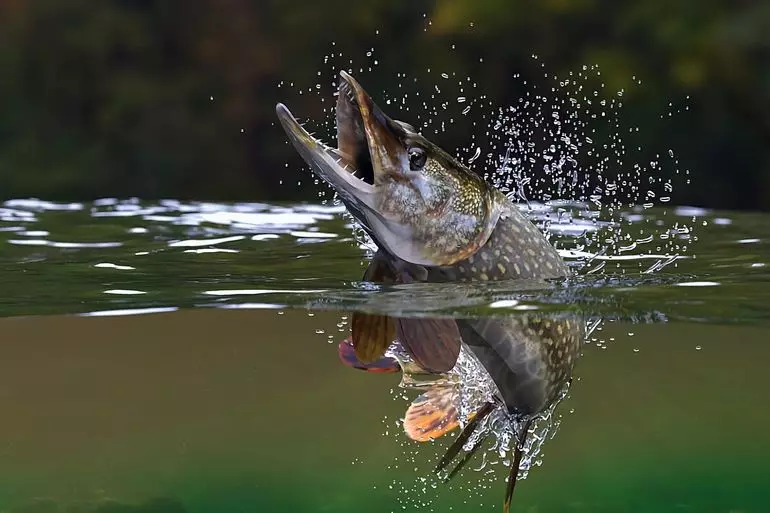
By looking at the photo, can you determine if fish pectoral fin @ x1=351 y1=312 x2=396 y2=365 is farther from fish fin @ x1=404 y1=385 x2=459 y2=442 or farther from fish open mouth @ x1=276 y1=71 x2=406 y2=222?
fish fin @ x1=404 y1=385 x2=459 y2=442

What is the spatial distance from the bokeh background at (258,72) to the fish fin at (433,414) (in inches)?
450

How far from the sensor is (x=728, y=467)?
1536 cm

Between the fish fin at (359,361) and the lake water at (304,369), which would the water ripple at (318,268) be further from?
the fish fin at (359,361)

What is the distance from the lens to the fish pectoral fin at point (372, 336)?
3.51 meters

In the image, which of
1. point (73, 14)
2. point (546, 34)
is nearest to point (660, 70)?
point (546, 34)

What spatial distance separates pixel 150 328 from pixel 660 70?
8.55 metres

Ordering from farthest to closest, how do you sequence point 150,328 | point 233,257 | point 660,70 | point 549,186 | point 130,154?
point 130,154 → point 660,70 → point 549,186 → point 150,328 → point 233,257

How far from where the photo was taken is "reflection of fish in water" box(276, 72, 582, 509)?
11.6 ft

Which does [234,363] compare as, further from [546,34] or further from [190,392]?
[546,34]

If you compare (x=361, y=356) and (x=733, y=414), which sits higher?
(x=361, y=356)

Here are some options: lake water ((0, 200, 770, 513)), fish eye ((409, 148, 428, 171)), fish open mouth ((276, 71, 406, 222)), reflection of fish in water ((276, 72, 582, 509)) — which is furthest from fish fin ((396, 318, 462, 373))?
fish eye ((409, 148, 428, 171))

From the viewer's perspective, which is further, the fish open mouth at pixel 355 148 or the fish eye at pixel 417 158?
the fish eye at pixel 417 158

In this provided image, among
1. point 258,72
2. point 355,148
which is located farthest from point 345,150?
point 258,72

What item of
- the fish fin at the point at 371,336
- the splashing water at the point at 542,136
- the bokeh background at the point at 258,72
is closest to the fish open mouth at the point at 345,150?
the fish fin at the point at 371,336
